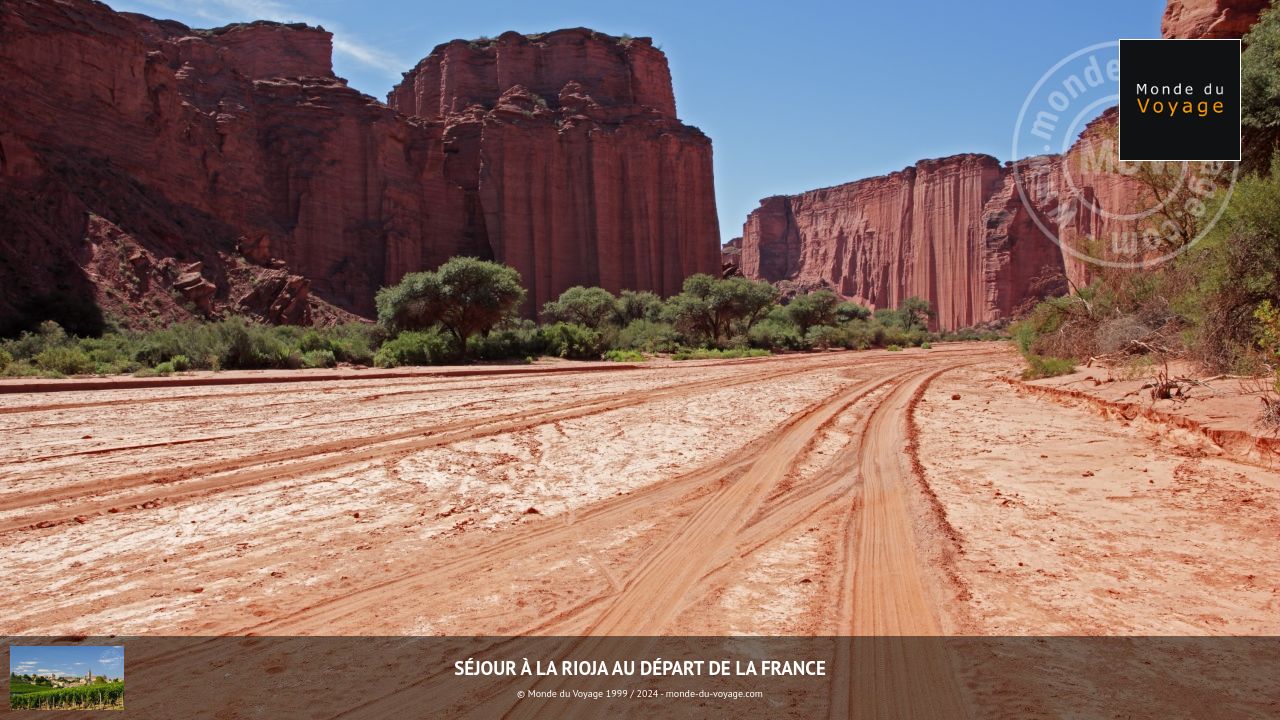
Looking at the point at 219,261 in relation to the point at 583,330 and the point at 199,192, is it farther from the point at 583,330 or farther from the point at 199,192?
the point at 583,330

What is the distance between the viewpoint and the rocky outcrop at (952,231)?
255ft

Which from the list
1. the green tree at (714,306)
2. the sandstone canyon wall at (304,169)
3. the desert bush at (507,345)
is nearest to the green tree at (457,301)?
the desert bush at (507,345)

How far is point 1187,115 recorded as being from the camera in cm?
1345

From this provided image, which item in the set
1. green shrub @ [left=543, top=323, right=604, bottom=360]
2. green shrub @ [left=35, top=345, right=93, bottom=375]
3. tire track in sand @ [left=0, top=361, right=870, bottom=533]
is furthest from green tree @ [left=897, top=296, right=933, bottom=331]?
tire track in sand @ [left=0, top=361, right=870, bottom=533]

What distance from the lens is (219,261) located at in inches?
1564

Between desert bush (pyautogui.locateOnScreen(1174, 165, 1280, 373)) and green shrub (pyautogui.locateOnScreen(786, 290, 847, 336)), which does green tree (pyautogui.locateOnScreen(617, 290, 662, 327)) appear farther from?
desert bush (pyautogui.locateOnScreen(1174, 165, 1280, 373))

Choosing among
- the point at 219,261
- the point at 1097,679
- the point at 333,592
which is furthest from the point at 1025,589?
the point at 219,261

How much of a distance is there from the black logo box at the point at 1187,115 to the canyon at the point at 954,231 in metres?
55.5

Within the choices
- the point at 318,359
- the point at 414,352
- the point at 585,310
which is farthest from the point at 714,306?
the point at 318,359

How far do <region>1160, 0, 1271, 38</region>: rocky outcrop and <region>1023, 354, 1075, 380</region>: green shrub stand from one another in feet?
26.9

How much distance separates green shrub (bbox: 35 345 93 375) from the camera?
20.0 meters

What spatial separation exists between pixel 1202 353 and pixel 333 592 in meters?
12.3

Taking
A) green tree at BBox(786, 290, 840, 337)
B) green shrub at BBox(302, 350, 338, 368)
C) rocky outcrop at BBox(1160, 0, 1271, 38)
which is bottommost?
green shrub at BBox(302, 350, 338, 368)

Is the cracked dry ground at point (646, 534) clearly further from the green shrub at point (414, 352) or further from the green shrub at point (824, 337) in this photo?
the green shrub at point (824, 337)
